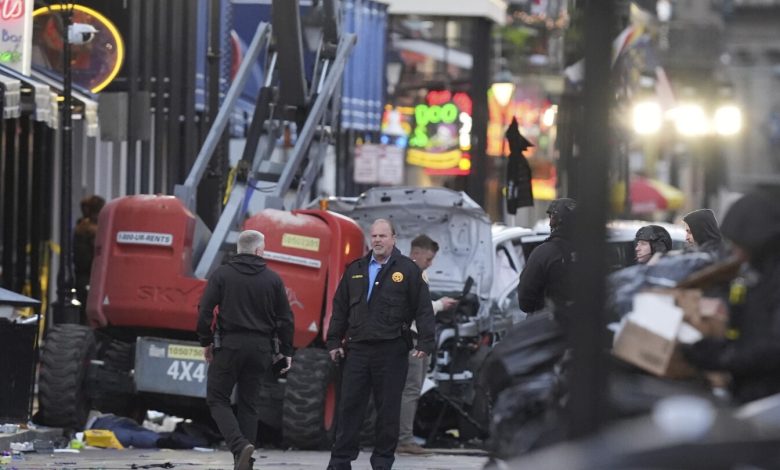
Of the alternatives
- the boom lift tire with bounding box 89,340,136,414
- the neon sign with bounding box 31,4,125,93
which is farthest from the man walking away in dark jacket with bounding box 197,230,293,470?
the neon sign with bounding box 31,4,125,93

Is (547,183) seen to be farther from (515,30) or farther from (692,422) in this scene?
(692,422)

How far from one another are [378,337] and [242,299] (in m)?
1.06

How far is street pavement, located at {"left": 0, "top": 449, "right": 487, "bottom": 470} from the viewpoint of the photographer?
14547mm

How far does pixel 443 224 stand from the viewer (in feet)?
60.6

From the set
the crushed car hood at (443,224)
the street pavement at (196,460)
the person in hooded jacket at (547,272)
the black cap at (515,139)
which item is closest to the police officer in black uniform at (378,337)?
the person in hooded jacket at (547,272)

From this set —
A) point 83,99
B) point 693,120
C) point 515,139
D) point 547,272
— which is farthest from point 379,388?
point 693,120

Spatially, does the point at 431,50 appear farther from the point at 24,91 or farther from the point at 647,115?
the point at 24,91

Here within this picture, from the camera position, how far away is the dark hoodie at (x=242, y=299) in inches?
533

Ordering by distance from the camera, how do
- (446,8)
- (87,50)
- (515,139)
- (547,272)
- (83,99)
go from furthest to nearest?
(446,8)
(87,50)
(515,139)
(83,99)
(547,272)

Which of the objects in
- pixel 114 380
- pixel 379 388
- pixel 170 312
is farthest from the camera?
pixel 114 380

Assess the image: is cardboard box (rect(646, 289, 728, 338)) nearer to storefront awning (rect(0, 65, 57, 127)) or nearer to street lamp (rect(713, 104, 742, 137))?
street lamp (rect(713, 104, 742, 137))

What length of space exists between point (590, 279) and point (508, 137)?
47.0 ft

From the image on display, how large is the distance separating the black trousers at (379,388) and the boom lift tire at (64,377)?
3653 millimetres

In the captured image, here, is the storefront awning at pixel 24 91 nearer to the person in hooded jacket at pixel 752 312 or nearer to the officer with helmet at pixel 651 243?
the officer with helmet at pixel 651 243
